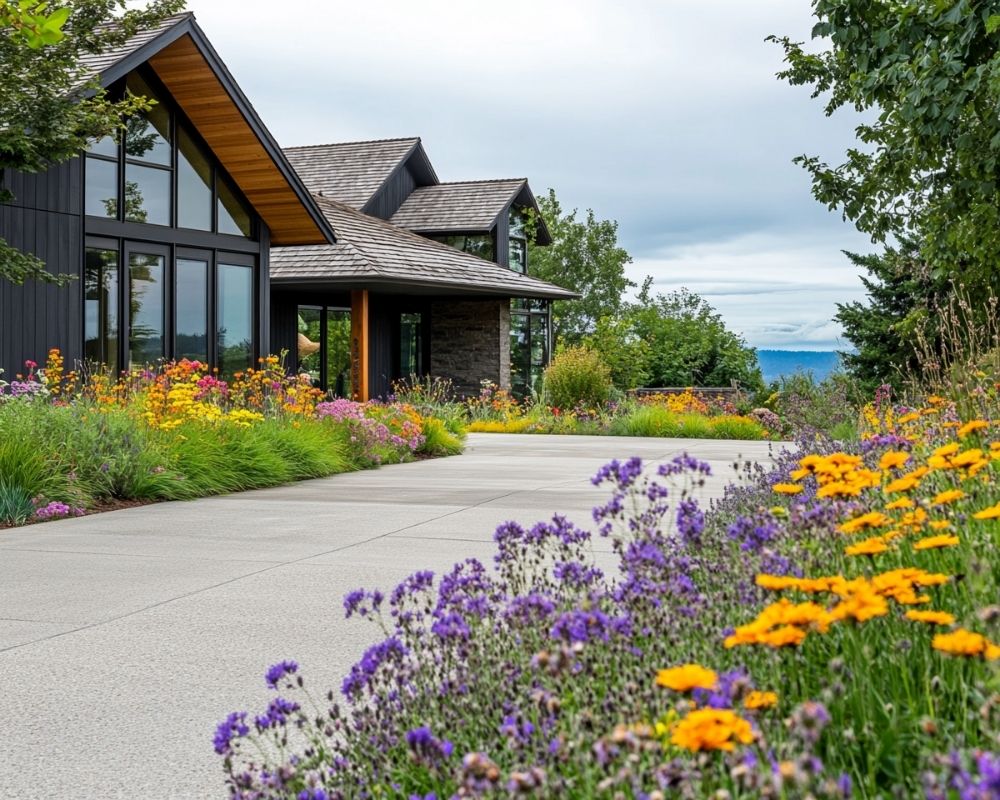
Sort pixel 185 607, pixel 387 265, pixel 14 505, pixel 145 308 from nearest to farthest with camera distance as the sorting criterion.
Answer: pixel 185 607, pixel 14 505, pixel 145 308, pixel 387 265

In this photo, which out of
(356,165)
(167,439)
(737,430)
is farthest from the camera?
(356,165)

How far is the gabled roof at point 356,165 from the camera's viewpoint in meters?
28.9

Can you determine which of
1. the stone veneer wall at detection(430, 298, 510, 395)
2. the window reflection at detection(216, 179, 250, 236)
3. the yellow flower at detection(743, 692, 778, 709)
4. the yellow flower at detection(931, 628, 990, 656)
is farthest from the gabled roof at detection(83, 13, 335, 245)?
the yellow flower at detection(931, 628, 990, 656)

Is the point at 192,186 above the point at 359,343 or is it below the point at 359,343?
above

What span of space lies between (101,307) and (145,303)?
0.76 metres

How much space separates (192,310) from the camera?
655 inches

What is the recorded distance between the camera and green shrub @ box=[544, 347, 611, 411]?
74.4 feet

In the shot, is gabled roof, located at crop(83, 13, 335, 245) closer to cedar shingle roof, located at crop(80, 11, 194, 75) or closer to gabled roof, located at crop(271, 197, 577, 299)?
cedar shingle roof, located at crop(80, 11, 194, 75)

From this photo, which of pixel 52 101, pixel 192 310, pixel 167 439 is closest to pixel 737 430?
pixel 192 310

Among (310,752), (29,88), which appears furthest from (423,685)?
(29,88)

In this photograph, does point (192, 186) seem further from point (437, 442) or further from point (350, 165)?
point (350, 165)

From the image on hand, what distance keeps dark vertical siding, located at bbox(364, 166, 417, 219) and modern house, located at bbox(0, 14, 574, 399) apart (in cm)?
183

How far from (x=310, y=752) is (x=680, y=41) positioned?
965cm

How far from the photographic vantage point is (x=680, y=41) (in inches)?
426
